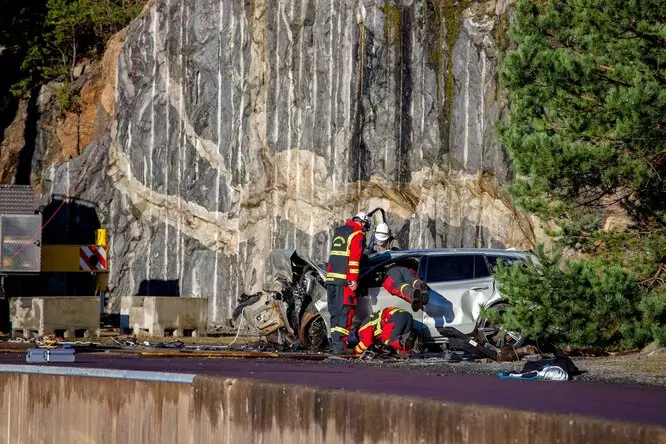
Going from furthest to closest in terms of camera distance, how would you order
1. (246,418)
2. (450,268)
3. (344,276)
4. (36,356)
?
(450,268)
(344,276)
(36,356)
(246,418)

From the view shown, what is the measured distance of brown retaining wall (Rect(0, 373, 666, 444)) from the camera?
702cm

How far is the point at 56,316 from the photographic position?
25906mm

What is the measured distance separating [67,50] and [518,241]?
18.3 metres

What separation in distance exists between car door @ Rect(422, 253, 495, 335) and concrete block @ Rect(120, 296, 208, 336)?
851 centimetres

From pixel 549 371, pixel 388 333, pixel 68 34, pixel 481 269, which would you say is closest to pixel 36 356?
pixel 388 333

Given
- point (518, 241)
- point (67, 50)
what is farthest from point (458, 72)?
point (67, 50)

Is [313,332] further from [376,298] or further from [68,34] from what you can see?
[68,34]

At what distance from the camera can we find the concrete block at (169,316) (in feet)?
85.5

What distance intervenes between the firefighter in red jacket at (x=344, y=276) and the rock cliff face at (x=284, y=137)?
8895mm

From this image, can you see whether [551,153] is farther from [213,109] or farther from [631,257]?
[213,109]

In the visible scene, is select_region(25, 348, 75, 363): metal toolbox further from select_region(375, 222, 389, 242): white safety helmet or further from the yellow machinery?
the yellow machinery

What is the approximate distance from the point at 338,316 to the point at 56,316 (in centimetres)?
934

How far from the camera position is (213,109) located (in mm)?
32781

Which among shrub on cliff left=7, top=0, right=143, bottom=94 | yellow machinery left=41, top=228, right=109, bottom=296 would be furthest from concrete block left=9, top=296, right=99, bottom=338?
shrub on cliff left=7, top=0, right=143, bottom=94
